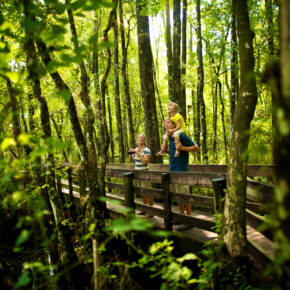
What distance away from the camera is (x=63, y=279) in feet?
15.0

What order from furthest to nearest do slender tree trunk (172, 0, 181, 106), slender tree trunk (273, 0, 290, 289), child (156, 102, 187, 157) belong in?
slender tree trunk (172, 0, 181, 106)
child (156, 102, 187, 157)
slender tree trunk (273, 0, 290, 289)

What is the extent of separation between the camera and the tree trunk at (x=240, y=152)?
9.63 feet

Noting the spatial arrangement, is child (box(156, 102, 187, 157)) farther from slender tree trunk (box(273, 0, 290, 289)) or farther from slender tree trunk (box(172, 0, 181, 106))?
slender tree trunk (box(172, 0, 181, 106))

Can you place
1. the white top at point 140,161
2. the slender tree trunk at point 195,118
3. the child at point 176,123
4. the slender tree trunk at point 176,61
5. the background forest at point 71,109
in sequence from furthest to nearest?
the slender tree trunk at point 195,118
the slender tree trunk at point 176,61
the white top at point 140,161
the child at point 176,123
the background forest at point 71,109

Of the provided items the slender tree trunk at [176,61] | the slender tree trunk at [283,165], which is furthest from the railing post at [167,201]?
the slender tree trunk at [176,61]

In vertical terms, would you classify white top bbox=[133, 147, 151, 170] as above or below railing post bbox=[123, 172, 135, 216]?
above

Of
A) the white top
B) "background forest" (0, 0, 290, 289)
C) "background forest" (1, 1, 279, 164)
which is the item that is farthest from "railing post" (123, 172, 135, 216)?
"background forest" (1, 1, 279, 164)

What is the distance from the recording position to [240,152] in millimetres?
2926

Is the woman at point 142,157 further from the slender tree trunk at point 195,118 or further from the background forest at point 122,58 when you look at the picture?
the slender tree trunk at point 195,118

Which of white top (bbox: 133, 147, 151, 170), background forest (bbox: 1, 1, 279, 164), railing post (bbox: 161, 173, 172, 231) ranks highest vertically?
background forest (bbox: 1, 1, 279, 164)

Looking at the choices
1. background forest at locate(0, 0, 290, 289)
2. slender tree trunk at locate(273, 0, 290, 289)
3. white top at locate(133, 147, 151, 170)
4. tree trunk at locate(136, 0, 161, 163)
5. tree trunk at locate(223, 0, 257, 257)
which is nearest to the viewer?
slender tree trunk at locate(273, 0, 290, 289)

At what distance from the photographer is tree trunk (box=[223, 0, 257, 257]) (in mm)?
2936

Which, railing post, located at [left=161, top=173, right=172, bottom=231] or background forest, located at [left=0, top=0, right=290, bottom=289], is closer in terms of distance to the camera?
background forest, located at [left=0, top=0, right=290, bottom=289]

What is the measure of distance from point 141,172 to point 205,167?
2290mm
